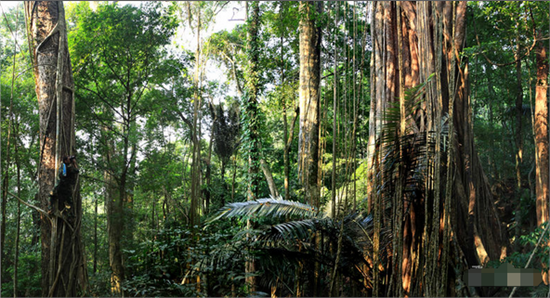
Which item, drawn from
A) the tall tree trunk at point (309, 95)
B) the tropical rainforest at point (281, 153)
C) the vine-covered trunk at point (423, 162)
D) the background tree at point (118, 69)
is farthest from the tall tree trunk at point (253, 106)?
the vine-covered trunk at point (423, 162)

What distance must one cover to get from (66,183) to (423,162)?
2.54 metres

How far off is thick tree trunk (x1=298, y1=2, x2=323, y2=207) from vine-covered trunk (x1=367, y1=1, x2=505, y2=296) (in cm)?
108

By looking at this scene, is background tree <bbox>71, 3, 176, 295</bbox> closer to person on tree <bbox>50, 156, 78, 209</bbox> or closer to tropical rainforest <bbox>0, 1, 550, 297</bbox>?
tropical rainforest <bbox>0, 1, 550, 297</bbox>

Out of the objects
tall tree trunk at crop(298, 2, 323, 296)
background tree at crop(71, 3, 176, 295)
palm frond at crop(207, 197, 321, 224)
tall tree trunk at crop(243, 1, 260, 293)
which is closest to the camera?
palm frond at crop(207, 197, 321, 224)

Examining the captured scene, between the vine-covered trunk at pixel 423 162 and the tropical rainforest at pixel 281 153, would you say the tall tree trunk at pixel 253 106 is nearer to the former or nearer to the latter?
the tropical rainforest at pixel 281 153

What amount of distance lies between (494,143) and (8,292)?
10581 mm

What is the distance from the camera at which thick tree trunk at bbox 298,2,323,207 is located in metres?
4.19

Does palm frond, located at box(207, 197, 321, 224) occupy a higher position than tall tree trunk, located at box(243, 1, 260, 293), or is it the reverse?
tall tree trunk, located at box(243, 1, 260, 293)

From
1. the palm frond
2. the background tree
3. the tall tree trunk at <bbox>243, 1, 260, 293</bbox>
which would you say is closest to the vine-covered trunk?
the palm frond

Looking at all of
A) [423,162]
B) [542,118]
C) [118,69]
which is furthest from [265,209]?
[542,118]

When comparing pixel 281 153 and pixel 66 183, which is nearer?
pixel 66 183

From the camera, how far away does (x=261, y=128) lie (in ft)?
16.2

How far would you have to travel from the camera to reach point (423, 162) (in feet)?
6.79

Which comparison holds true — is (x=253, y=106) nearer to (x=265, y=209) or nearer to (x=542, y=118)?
(x=265, y=209)
